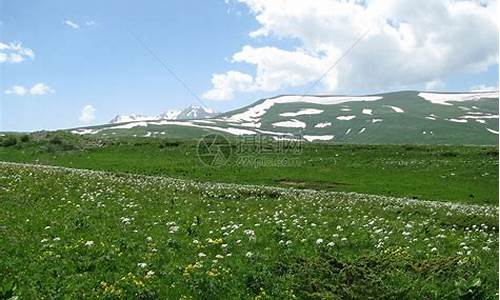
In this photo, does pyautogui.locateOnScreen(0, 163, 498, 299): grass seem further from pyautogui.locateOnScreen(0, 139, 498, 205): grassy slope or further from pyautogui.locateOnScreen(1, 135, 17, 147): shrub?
pyautogui.locateOnScreen(1, 135, 17, 147): shrub

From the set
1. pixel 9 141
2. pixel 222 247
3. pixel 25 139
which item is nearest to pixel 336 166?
pixel 25 139

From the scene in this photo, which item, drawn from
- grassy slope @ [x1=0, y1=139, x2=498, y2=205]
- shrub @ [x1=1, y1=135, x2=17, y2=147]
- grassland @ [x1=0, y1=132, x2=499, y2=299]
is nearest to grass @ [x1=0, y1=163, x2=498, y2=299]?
grassland @ [x1=0, y1=132, x2=499, y2=299]

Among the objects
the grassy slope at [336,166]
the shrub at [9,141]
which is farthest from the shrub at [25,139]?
the grassy slope at [336,166]

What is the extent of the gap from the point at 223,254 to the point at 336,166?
58.3 meters

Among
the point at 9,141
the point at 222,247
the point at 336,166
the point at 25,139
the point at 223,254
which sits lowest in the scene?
the point at 336,166

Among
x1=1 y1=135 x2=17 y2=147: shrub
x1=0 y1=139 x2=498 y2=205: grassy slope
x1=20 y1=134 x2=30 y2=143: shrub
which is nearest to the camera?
x1=0 y1=139 x2=498 y2=205: grassy slope

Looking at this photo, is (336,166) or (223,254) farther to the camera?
(336,166)

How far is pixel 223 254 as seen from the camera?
15234 mm

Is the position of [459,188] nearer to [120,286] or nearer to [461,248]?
[461,248]

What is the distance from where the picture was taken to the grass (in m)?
12.4

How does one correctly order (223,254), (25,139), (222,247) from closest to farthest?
(223,254) < (222,247) < (25,139)

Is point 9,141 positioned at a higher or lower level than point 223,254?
lower

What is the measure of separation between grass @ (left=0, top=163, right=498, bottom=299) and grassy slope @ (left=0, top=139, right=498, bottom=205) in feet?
108

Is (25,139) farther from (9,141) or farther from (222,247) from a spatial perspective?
(222,247)
